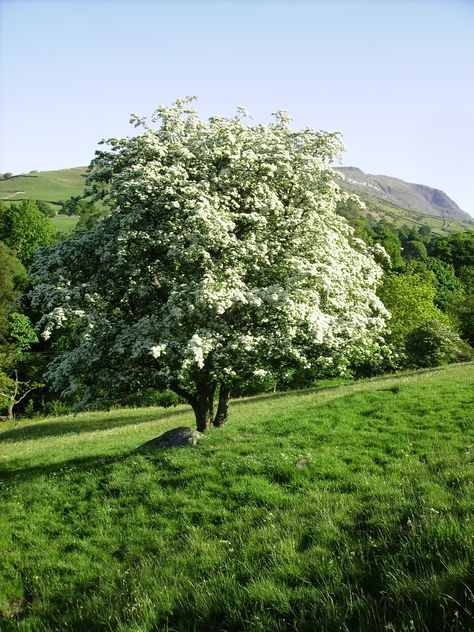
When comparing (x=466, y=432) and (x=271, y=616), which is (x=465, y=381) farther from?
(x=271, y=616)

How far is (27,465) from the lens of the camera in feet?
73.3

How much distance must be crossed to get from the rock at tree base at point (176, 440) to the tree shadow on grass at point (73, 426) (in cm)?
2238

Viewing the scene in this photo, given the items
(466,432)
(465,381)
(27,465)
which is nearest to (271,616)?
(466,432)

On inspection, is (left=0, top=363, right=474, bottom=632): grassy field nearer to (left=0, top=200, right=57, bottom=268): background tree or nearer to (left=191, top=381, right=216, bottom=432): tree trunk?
(left=191, top=381, right=216, bottom=432): tree trunk

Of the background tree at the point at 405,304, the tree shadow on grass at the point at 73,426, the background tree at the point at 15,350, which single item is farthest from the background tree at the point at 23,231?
the background tree at the point at 405,304

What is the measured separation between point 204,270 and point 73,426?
3366 centimetres

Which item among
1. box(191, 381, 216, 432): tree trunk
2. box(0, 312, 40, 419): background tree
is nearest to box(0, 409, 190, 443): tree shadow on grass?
box(0, 312, 40, 419): background tree

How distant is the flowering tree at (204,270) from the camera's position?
16.5 m

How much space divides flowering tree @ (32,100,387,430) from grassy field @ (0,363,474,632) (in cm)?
318

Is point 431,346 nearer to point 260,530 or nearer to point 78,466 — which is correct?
point 78,466

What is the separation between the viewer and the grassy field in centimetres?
684

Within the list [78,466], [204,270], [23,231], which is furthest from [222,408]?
[23,231]

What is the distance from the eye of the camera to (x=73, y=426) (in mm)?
45719

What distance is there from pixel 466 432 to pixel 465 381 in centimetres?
956
